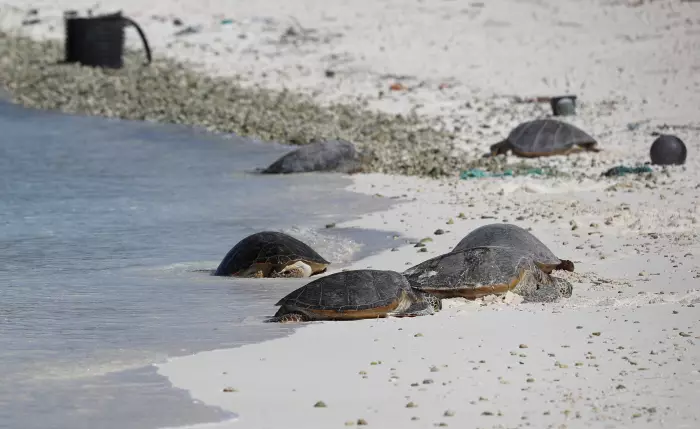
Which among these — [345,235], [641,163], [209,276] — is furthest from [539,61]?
[209,276]

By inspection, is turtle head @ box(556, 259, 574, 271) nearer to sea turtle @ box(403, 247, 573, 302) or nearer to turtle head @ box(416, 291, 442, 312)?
sea turtle @ box(403, 247, 573, 302)

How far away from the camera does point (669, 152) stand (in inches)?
555

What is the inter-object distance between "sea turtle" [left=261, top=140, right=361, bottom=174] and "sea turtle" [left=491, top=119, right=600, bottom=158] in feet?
5.91

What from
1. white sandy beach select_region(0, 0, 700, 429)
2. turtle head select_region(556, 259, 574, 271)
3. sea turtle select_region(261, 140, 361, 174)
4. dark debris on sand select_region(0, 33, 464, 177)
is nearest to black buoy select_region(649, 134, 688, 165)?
white sandy beach select_region(0, 0, 700, 429)

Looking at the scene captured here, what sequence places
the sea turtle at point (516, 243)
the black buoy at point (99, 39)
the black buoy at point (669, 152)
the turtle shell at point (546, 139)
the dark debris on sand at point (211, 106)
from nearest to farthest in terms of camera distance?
the sea turtle at point (516, 243), the black buoy at point (669, 152), the turtle shell at point (546, 139), the dark debris on sand at point (211, 106), the black buoy at point (99, 39)

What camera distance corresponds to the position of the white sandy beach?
20.6 ft

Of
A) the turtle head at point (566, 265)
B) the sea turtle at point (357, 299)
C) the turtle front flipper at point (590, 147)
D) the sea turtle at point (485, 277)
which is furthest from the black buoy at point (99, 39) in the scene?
the sea turtle at point (357, 299)

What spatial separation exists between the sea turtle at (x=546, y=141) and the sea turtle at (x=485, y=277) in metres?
6.95

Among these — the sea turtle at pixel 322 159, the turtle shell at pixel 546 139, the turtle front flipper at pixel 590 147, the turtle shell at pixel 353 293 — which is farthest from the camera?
the turtle front flipper at pixel 590 147

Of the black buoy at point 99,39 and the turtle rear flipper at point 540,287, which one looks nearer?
the turtle rear flipper at point 540,287

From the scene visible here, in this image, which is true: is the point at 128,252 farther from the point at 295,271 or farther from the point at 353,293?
the point at 353,293

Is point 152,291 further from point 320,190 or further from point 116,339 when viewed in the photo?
point 320,190

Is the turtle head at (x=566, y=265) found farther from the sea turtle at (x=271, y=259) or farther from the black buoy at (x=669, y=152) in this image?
the black buoy at (x=669, y=152)

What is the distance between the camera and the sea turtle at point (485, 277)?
818 cm
